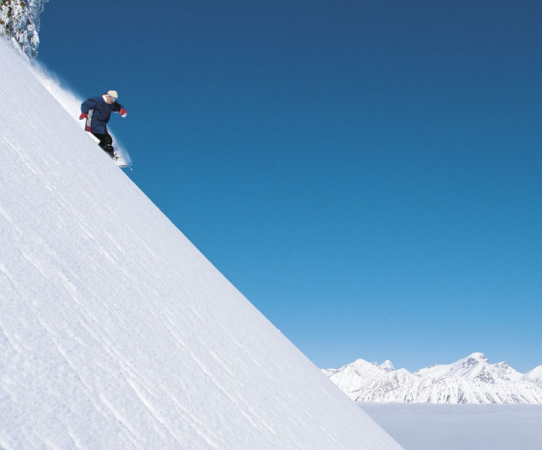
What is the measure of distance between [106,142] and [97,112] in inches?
20.6

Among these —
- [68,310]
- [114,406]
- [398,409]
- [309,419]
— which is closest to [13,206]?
[68,310]

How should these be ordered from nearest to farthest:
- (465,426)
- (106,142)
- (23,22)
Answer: (465,426) < (106,142) < (23,22)

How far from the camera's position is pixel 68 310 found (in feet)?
3.72

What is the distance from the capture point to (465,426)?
612cm

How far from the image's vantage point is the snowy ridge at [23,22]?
20406 mm

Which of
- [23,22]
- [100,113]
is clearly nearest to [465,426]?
[100,113]

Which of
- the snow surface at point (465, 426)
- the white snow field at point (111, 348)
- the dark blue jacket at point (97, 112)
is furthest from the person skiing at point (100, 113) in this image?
the snow surface at point (465, 426)

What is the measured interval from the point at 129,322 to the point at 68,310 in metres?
0.26

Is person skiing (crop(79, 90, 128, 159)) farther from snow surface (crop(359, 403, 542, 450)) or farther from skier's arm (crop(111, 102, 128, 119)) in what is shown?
snow surface (crop(359, 403, 542, 450))

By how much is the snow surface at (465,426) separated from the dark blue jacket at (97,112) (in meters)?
6.49

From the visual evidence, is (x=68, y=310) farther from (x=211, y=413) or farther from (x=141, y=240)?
(x=141, y=240)

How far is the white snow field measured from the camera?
33.4 inches

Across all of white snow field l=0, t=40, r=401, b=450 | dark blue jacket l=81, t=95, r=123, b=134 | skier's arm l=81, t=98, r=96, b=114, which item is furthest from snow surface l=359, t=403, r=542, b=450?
skier's arm l=81, t=98, r=96, b=114

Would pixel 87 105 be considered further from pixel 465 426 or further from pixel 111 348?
pixel 465 426
